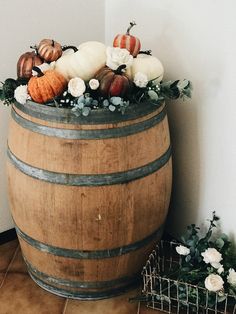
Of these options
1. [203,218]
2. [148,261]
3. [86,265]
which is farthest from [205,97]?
[86,265]

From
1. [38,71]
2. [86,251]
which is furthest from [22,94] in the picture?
[86,251]

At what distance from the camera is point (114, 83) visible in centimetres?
140

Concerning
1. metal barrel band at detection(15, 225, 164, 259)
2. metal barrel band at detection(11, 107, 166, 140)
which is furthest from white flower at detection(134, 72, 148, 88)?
metal barrel band at detection(15, 225, 164, 259)

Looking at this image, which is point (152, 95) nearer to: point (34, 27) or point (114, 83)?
point (114, 83)

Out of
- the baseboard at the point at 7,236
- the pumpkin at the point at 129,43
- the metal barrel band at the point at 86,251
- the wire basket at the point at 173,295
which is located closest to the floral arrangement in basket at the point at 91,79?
the pumpkin at the point at 129,43

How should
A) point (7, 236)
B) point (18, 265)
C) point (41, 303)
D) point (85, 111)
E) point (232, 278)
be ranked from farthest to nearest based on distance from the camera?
1. point (7, 236)
2. point (18, 265)
3. point (41, 303)
4. point (232, 278)
5. point (85, 111)

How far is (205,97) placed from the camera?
5.37 feet

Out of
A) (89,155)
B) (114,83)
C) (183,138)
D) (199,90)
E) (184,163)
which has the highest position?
(114,83)

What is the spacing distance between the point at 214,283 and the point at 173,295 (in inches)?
8.2

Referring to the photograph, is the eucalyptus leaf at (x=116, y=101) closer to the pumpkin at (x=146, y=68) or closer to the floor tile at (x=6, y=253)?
the pumpkin at (x=146, y=68)

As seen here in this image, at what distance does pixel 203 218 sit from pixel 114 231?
487mm

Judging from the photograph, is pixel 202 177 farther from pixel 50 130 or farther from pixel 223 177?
pixel 50 130

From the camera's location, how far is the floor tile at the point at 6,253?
1.90 meters

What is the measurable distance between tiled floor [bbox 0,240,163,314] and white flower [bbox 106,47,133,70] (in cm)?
90
